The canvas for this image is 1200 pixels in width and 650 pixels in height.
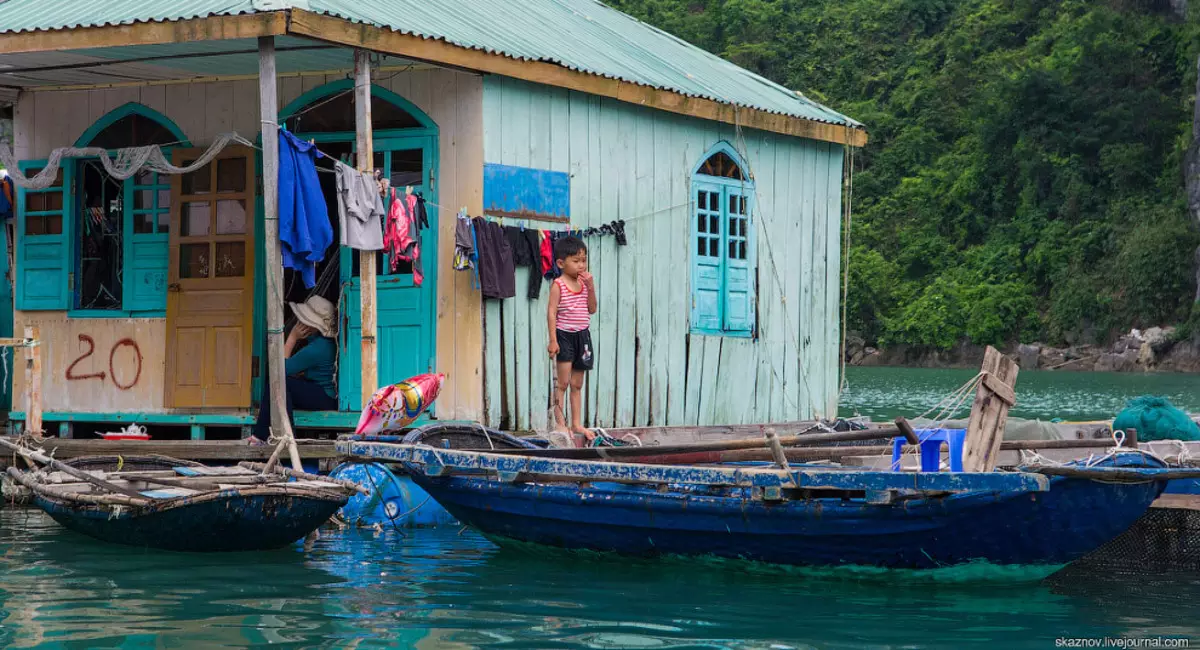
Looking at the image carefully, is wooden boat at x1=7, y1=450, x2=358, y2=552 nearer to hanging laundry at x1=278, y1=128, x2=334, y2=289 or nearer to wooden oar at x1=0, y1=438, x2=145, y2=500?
wooden oar at x1=0, y1=438, x2=145, y2=500

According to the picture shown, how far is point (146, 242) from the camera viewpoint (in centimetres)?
1262

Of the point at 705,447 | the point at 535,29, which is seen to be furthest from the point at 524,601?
the point at 535,29

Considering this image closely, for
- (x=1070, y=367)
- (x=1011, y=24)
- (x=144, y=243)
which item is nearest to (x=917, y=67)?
(x=1011, y=24)

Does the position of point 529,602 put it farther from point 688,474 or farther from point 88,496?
point 88,496

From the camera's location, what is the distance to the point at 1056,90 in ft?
174

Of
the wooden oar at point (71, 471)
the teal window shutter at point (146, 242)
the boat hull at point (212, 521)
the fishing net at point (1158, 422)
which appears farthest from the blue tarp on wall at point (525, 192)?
the fishing net at point (1158, 422)

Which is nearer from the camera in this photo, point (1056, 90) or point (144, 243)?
point (144, 243)

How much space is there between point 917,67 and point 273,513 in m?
56.9

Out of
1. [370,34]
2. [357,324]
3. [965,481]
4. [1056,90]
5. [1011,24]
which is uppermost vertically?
[1011,24]

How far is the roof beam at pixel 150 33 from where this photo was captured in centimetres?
992

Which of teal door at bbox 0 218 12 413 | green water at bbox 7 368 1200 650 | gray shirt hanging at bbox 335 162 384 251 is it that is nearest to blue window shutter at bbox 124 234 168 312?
teal door at bbox 0 218 12 413

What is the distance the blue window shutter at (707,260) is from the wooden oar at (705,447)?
350 centimetres

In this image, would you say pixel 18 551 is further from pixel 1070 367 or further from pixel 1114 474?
pixel 1070 367

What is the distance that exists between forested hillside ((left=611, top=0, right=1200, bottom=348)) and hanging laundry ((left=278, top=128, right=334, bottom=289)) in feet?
140
